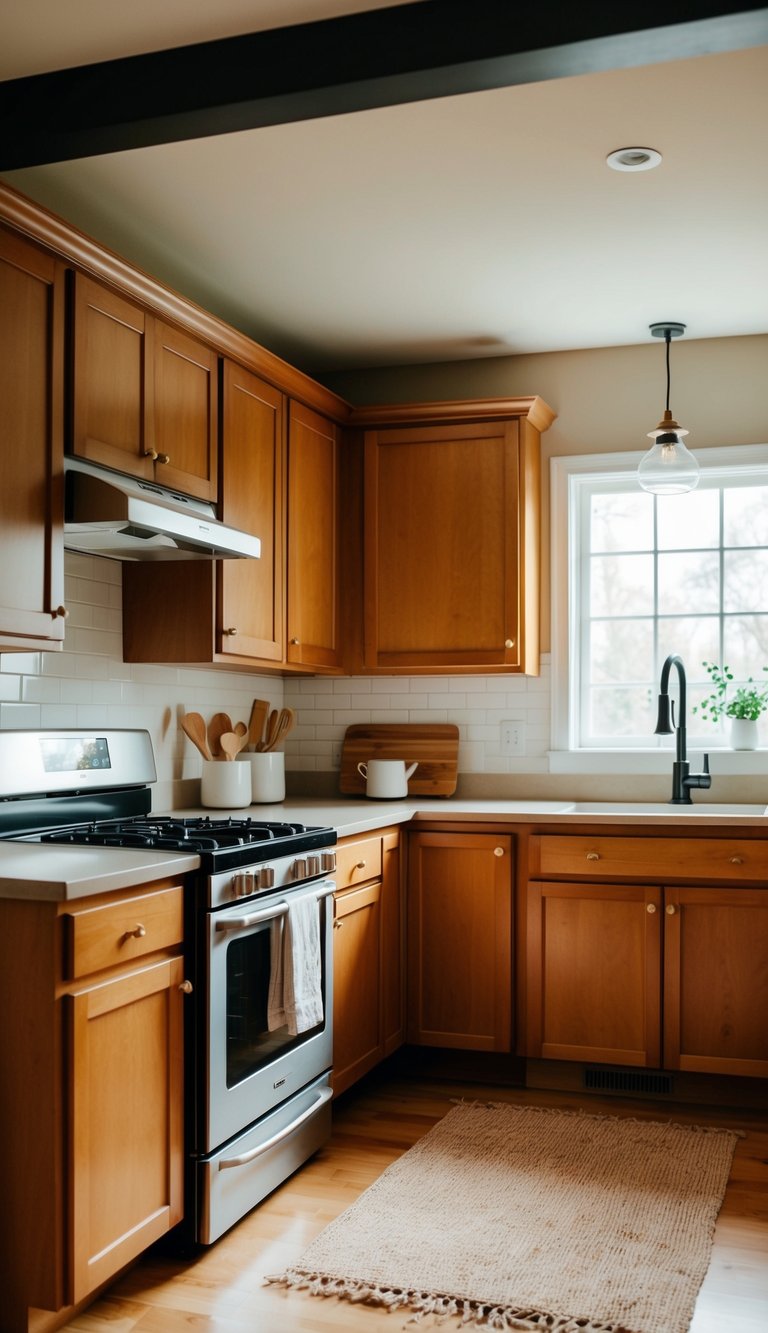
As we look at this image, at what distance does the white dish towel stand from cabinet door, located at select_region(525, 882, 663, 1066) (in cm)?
100

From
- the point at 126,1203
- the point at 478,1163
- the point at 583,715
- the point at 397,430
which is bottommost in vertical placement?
the point at 478,1163

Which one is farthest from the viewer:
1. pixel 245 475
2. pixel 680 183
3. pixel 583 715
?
pixel 583 715

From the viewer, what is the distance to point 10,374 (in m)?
2.46

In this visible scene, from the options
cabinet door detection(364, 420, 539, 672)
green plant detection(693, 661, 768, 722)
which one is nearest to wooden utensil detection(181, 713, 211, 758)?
cabinet door detection(364, 420, 539, 672)

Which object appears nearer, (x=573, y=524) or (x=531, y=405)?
(x=531, y=405)

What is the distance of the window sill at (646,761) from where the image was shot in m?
4.00

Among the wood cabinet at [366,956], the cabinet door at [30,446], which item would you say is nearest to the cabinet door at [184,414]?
the cabinet door at [30,446]

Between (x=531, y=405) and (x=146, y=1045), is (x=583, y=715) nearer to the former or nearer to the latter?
(x=531, y=405)

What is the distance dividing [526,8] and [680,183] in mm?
984

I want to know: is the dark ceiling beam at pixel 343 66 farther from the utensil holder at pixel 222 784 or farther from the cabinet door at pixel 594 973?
the cabinet door at pixel 594 973

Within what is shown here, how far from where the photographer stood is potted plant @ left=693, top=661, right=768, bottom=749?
399 centimetres

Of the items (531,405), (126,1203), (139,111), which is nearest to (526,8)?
(139,111)

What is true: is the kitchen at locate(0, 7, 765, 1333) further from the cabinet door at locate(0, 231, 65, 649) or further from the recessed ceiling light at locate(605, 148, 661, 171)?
the recessed ceiling light at locate(605, 148, 661, 171)

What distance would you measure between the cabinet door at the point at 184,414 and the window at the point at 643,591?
1479 mm
